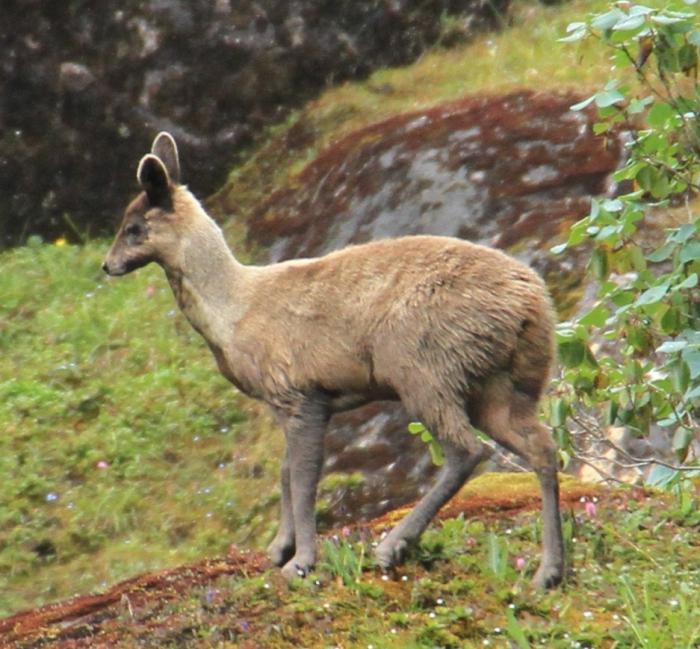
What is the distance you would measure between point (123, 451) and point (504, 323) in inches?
240

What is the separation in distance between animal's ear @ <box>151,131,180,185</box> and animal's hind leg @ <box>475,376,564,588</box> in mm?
2028

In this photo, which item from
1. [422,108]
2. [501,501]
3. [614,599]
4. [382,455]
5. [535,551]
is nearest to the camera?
[614,599]

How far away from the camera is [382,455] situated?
1066 cm

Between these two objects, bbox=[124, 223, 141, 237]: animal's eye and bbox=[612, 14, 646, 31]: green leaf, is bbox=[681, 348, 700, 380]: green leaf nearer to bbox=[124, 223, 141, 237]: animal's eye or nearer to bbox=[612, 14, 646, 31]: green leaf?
bbox=[612, 14, 646, 31]: green leaf

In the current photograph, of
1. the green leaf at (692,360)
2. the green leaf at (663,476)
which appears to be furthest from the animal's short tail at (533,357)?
the green leaf at (692,360)

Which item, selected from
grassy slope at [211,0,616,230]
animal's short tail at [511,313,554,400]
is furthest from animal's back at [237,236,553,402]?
grassy slope at [211,0,616,230]

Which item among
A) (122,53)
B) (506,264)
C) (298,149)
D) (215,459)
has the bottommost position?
(215,459)

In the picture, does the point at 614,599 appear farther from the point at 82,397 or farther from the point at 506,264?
the point at 82,397

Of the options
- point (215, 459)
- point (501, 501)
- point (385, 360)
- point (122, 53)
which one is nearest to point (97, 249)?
point (122, 53)

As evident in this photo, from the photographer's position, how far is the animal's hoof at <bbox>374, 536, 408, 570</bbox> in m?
Answer: 6.59

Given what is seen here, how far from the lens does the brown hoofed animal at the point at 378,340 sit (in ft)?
21.2

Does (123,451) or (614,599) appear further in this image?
(123,451)

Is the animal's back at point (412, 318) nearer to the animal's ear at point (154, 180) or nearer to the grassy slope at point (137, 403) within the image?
the animal's ear at point (154, 180)

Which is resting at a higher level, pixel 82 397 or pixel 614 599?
pixel 614 599
